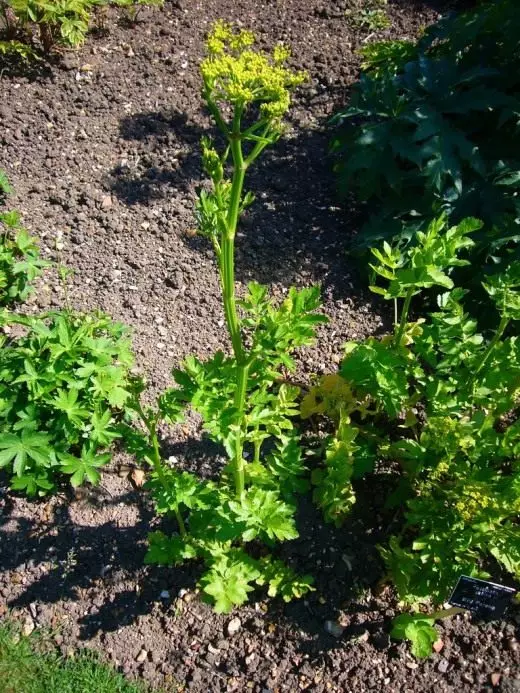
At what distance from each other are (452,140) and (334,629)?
231 cm

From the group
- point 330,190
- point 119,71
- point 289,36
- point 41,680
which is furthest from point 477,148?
point 41,680

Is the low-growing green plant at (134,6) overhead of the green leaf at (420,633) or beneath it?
overhead

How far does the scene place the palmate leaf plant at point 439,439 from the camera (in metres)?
2.25

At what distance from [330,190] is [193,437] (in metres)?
1.78

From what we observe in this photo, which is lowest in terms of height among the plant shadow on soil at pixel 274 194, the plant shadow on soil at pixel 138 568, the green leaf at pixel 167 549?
the plant shadow on soil at pixel 138 568

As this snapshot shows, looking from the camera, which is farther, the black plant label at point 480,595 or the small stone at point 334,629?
the small stone at point 334,629

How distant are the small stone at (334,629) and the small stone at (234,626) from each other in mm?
352

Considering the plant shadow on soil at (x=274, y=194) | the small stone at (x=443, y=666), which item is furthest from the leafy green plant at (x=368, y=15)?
the small stone at (x=443, y=666)

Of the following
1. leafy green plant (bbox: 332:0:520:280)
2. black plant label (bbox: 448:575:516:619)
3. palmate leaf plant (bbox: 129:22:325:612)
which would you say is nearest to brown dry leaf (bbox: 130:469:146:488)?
palmate leaf plant (bbox: 129:22:325:612)

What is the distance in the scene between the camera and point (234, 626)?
2.72 metres

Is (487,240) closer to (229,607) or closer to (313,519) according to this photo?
(313,519)

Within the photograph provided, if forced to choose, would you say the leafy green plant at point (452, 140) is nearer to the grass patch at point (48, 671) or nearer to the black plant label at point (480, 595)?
the black plant label at point (480, 595)

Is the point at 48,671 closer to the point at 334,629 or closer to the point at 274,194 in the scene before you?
the point at 334,629

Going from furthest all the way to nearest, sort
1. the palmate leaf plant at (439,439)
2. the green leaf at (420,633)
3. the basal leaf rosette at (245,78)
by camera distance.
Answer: the green leaf at (420,633) → the palmate leaf plant at (439,439) → the basal leaf rosette at (245,78)
